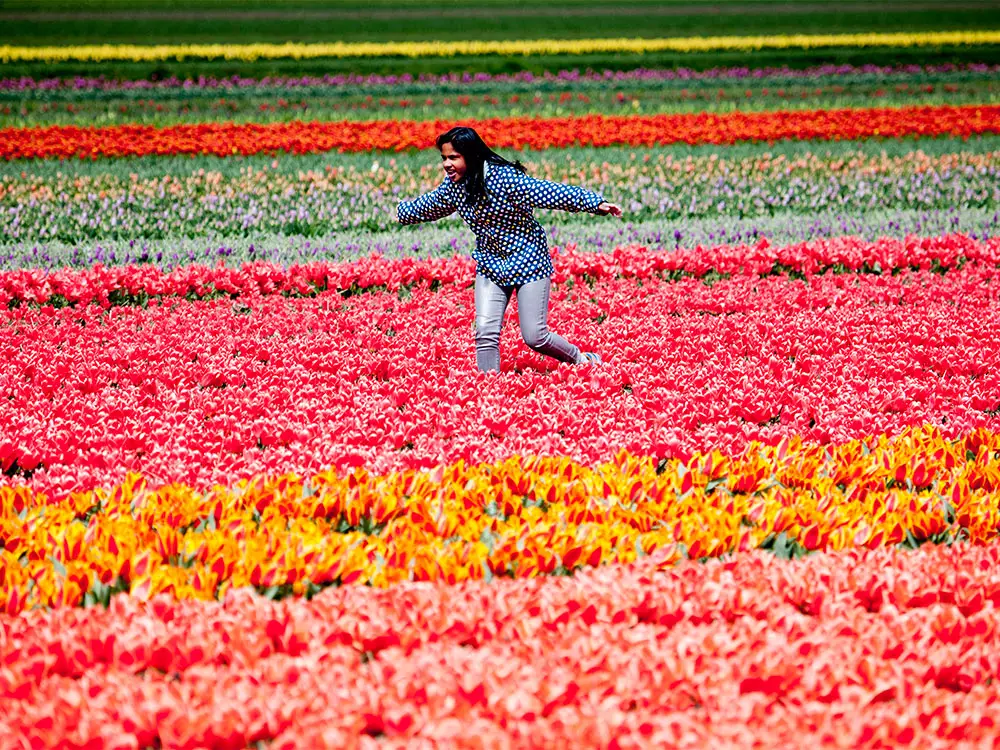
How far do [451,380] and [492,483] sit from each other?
156 centimetres

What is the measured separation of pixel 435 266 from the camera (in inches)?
330

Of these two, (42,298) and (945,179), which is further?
(945,179)

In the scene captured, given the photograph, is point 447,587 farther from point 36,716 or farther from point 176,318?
point 176,318

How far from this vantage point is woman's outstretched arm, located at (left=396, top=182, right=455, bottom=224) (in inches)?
217

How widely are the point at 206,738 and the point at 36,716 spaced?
396 millimetres

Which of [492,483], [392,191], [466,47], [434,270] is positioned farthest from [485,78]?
[492,483]

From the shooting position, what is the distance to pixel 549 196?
5246 millimetres

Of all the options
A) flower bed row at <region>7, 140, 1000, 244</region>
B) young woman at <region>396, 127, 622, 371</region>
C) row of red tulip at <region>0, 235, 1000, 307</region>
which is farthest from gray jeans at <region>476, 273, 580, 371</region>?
flower bed row at <region>7, 140, 1000, 244</region>

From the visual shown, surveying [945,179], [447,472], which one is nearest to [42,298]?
[447,472]

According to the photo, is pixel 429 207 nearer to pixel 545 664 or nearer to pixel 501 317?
pixel 501 317

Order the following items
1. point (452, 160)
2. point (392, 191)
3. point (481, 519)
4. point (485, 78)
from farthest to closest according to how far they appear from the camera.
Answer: point (485, 78)
point (392, 191)
point (452, 160)
point (481, 519)

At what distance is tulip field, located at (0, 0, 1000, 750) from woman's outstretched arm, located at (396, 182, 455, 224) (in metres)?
0.83

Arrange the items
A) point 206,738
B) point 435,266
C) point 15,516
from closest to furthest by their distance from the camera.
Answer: point 206,738 → point 15,516 → point 435,266

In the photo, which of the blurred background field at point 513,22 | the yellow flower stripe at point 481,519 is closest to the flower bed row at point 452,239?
the yellow flower stripe at point 481,519
